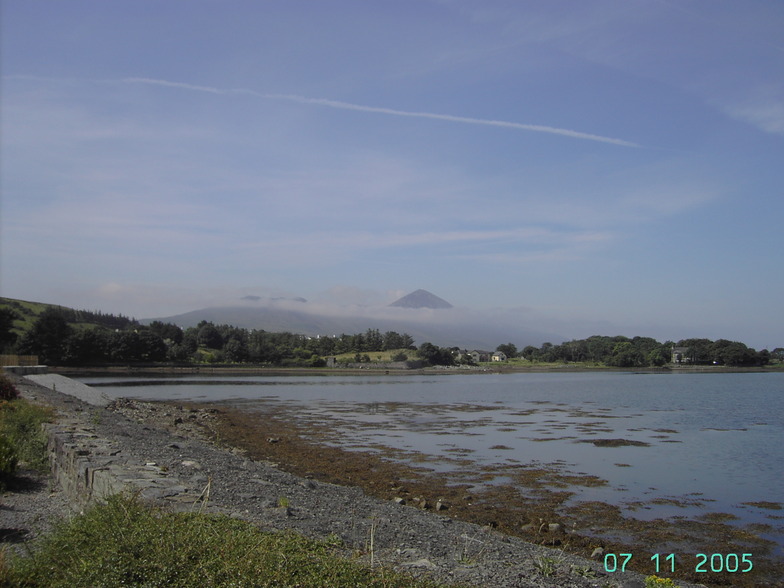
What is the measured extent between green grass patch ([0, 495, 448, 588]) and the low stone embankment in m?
0.67

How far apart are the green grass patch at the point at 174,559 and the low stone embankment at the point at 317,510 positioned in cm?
67

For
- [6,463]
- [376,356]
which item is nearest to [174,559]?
[6,463]

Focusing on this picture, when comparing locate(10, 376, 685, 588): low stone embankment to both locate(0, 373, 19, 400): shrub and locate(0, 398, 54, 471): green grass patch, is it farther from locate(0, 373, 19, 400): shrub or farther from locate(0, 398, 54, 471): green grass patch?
locate(0, 373, 19, 400): shrub

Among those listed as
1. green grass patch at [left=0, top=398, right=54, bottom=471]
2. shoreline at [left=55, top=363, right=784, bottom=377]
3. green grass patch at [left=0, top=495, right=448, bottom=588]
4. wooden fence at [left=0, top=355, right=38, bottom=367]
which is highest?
green grass patch at [left=0, top=495, right=448, bottom=588]

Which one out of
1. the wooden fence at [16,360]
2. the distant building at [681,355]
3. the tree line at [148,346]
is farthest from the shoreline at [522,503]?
the distant building at [681,355]

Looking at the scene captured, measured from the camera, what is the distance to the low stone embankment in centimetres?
715

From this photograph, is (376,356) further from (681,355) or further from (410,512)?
(410,512)

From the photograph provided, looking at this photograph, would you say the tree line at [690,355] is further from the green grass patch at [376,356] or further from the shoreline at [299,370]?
the green grass patch at [376,356]

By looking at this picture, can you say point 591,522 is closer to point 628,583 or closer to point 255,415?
point 628,583

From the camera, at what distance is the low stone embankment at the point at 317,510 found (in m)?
7.15

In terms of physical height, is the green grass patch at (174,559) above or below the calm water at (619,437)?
above

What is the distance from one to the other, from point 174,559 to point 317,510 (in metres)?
5.80

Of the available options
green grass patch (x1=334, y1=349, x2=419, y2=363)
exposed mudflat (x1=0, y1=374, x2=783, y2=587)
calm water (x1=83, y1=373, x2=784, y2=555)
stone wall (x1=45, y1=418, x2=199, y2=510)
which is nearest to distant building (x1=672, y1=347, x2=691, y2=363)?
green grass patch (x1=334, y1=349, x2=419, y2=363)

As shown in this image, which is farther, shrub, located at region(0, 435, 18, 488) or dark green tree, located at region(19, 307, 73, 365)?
dark green tree, located at region(19, 307, 73, 365)
